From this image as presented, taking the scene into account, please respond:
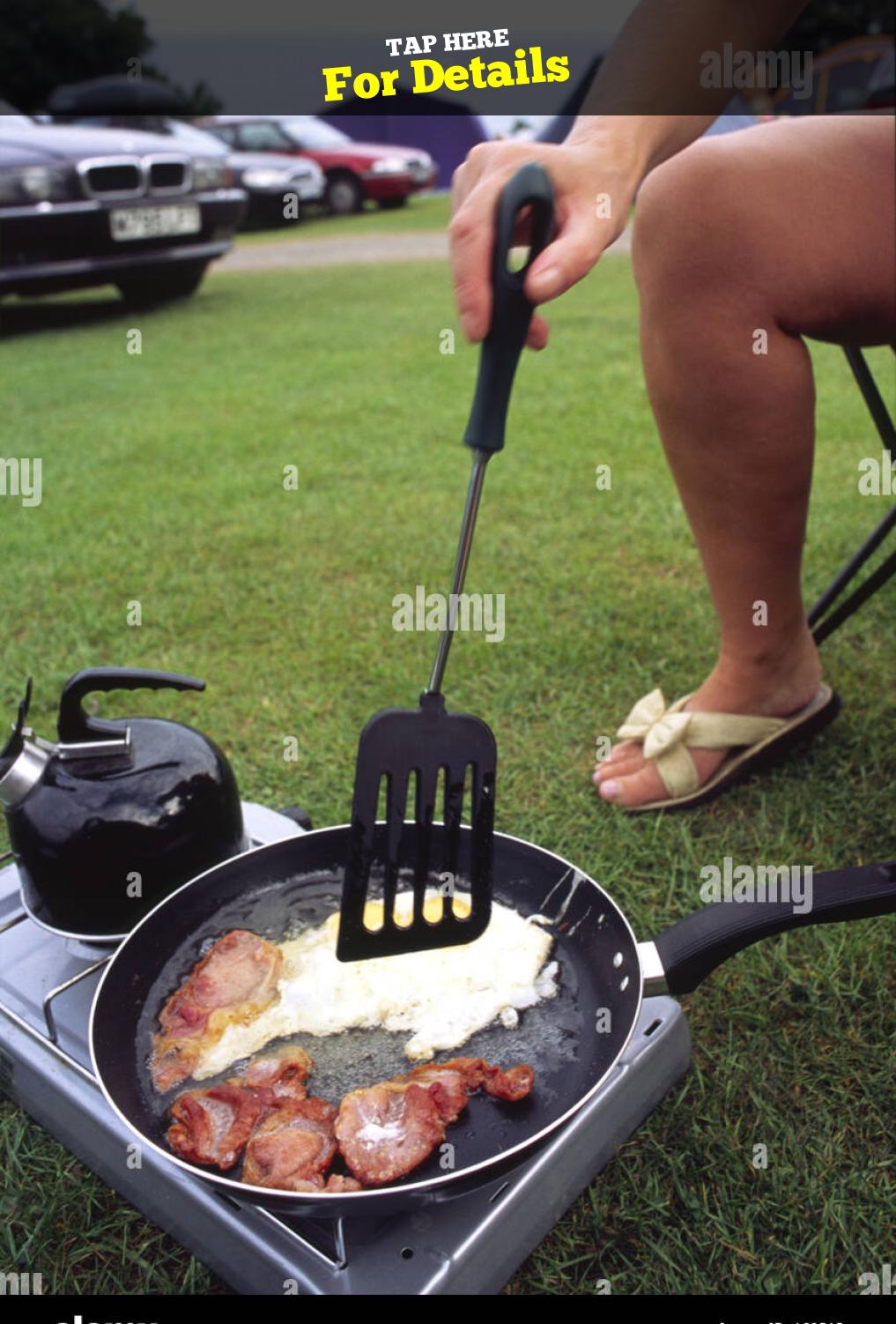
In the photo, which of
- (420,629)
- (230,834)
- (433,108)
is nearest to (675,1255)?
(230,834)

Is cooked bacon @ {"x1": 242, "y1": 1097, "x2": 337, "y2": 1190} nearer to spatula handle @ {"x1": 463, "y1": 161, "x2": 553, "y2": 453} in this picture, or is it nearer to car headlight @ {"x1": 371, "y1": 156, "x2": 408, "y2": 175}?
spatula handle @ {"x1": 463, "y1": 161, "x2": 553, "y2": 453}

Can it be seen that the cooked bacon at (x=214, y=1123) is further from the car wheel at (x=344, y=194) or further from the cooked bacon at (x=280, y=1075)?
the car wheel at (x=344, y=194)

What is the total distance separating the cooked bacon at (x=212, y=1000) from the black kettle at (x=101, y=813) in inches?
5.4

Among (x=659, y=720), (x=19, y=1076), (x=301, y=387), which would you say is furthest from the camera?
(x=301, y=387)

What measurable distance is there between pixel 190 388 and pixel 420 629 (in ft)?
9.64

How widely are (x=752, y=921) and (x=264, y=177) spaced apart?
11322 mm

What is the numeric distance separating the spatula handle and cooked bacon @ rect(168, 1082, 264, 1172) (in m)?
0.80

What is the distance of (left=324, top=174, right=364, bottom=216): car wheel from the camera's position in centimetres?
1348

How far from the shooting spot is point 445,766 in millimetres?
1158

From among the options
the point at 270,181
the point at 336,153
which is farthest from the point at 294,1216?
the point at 336,153

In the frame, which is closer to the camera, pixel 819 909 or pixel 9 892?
pixel 819 909

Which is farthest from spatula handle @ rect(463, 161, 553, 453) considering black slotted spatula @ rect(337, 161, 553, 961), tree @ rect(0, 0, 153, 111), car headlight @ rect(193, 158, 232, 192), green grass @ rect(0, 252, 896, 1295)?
tree @ rect(0, 0, 153, 111)

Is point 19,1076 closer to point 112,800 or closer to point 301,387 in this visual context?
point 112,800

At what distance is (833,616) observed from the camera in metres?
2.20
